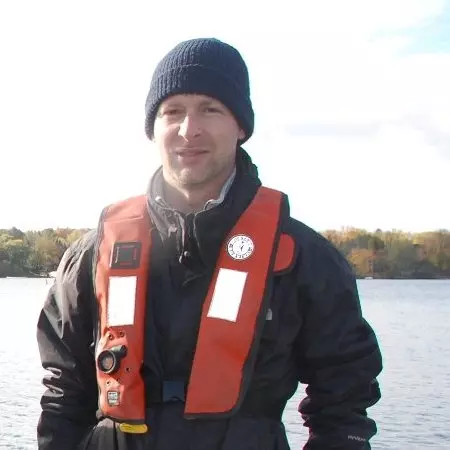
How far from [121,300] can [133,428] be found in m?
0.39

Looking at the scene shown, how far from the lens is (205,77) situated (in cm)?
262

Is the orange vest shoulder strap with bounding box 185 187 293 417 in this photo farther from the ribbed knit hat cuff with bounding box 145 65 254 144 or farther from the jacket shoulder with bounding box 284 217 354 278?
the ribbed knit hat cuff with bounding box 145 65 254 144

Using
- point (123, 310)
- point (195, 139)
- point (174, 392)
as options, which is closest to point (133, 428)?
point (174, 392)

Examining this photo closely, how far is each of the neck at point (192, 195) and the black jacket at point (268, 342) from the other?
0.14ft

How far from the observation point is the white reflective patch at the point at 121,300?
255cm

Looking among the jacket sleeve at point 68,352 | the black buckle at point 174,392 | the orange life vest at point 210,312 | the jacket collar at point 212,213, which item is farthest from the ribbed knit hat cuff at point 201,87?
the black buckle at point 174,392

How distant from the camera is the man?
2480 millimetres

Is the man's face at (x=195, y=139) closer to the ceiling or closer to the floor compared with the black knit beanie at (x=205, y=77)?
closer to the floor

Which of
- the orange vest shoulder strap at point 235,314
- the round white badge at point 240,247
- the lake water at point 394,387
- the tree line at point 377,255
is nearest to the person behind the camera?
the orange vest shoulder strap at point 235,314

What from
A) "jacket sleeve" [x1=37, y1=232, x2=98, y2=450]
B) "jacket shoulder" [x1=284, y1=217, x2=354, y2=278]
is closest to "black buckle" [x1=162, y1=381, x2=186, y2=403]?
"jacket sleeve" [x1=37, y1=232, x2=98, y2=450]

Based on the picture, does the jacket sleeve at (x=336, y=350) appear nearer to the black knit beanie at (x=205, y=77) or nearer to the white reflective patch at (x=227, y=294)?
the white reflective patch at (x=227, y=294)

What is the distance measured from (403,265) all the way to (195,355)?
6166 centimetres

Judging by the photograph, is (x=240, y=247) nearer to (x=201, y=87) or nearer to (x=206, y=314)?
(x=206, y=314)

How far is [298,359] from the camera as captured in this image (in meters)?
2.60
